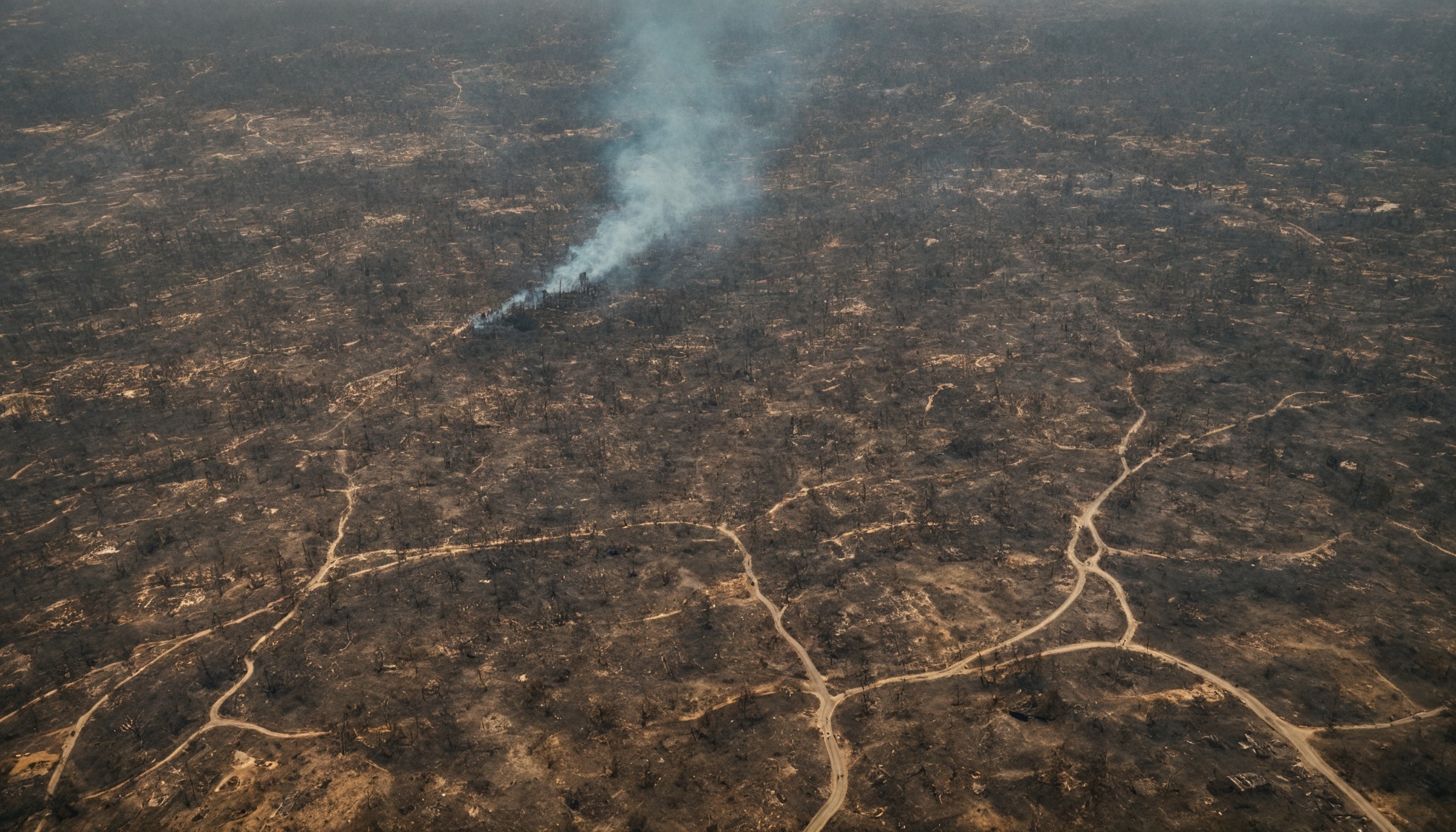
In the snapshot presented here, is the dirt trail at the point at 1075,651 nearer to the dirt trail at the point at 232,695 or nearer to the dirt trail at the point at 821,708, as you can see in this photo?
the dirt trail at the point at 821,708

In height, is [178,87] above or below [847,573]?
above

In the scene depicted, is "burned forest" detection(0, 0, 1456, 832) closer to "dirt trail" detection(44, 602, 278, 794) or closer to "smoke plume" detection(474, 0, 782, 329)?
"dirt trail" detection(44, 602, 278, 794)

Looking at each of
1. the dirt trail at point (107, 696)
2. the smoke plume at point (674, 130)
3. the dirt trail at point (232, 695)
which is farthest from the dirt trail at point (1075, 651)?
the smoke plume at point (674, 130)

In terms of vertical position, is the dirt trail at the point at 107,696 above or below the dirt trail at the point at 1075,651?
above

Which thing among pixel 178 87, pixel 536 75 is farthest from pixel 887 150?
pixel 178 87

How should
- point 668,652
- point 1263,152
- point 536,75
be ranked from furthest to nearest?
point 536,75 → point 1263,152 → point 668,652

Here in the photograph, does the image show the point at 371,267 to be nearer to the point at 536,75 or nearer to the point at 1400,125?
the point at 536,75

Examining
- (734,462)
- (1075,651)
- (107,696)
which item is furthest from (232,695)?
(1075,651)
